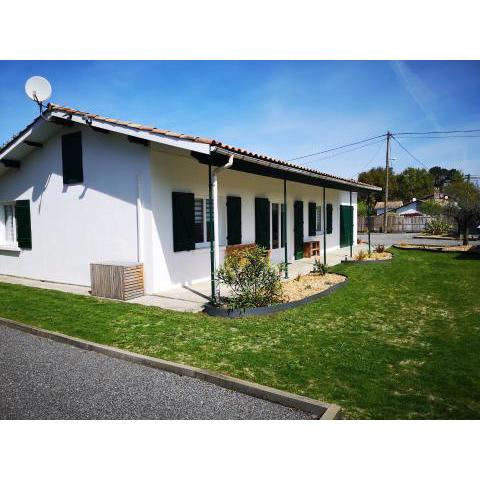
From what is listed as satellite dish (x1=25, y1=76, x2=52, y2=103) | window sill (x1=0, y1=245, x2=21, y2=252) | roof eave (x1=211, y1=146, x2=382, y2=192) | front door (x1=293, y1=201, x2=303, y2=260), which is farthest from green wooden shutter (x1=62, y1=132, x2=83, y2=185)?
front door (x1=293, y1=201, x2=303, y2=260)

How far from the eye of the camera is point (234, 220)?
991cm

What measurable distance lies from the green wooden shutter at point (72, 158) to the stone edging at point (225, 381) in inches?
189

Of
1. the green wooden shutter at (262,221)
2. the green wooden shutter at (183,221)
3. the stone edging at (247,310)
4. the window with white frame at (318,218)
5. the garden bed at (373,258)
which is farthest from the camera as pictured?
the window with white frame at (318,218)

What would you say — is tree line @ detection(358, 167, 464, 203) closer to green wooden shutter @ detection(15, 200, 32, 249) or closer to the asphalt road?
green wooden shutter @ detection(15, 200, 32, 249)

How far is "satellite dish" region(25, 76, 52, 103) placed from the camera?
307 inches

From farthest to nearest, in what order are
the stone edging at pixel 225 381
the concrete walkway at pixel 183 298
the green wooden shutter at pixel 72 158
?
the green wooden shutter at pixel 72 158 → the concrete walkway at pixel 183 298 → the stone edging at pixel 225 381

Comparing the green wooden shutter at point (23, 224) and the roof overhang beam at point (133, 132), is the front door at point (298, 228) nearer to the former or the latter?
the roof overhang beam at point (133, 132)

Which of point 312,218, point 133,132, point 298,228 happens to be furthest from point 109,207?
point 312,218

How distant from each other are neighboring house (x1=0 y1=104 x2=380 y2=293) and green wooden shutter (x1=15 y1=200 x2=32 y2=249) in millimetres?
29

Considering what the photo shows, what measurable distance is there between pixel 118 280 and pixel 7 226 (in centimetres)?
637

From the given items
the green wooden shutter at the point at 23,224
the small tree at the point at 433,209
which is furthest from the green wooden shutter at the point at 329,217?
the green wooden shutter at the point at 23,224

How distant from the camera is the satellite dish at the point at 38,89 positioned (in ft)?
25.6
